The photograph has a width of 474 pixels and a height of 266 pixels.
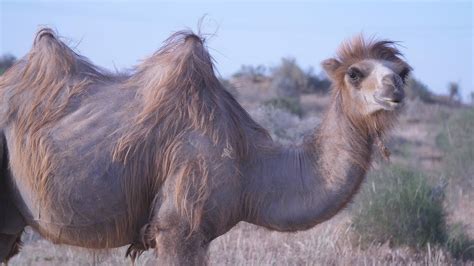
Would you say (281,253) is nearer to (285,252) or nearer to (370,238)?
(285,252)

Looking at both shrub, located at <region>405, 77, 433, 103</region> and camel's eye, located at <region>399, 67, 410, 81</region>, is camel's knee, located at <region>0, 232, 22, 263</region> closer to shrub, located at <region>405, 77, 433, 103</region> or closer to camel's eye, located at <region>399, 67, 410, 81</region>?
camel's eye, located at <region>399, 67, 410, 81</region>

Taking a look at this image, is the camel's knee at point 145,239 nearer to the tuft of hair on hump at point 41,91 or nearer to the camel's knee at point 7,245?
the tuft of hair on hump at point 41,91

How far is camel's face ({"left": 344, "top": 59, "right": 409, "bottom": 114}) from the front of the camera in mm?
6223

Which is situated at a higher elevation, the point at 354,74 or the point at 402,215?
the point at 354,74

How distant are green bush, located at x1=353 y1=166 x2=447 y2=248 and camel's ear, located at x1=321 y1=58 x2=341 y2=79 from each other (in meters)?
5.06

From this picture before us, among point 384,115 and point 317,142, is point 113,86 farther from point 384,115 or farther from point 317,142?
point 384,115

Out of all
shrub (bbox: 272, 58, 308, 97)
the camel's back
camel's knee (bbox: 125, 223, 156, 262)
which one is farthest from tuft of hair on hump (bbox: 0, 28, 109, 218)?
shrub (bbox: 272, 58, 308, 97)

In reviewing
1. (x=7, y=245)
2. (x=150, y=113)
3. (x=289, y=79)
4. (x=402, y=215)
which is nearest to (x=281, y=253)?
(x=402, y=215)

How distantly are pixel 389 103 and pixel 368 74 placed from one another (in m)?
0.38

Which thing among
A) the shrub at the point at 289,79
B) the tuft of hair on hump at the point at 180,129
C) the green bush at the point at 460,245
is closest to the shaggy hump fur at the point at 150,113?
the tuft of hair on hump at the point at 180,129

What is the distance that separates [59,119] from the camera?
21.5 ft

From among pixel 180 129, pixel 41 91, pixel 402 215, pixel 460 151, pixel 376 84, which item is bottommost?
pixel 402 215

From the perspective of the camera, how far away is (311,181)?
662 centimetres

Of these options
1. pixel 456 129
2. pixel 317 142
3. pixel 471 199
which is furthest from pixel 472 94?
pixel 317 142
